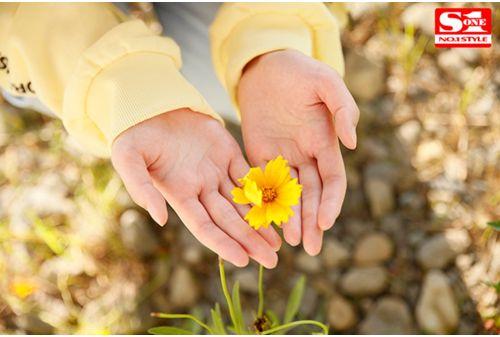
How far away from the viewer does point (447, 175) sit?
5.59 ft

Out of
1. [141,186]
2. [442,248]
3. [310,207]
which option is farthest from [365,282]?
[141,186]

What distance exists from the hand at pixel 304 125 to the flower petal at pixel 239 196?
9cm

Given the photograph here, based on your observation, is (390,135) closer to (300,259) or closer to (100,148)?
(300,259)

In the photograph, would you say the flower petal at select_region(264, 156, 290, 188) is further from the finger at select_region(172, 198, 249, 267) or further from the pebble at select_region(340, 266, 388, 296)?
the pebble at select_region(340, 266, 388, 296)

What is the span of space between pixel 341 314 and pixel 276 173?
1.93ft

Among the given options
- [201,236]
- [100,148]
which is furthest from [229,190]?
[100,148]

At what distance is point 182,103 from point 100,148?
23cm

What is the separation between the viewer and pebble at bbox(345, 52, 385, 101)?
183 centimetres

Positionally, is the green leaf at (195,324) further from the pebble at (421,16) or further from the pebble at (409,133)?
the pebble at (421,16)

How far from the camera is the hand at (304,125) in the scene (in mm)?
1085

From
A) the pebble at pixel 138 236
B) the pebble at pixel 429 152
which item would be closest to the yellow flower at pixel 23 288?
the pebble at pixel 138 236

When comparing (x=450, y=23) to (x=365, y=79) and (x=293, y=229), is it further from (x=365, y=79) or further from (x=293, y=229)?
(x=293, y=229)

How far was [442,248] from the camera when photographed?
5.17ft

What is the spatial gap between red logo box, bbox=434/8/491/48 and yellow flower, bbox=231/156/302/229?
A: 28.8 inches
